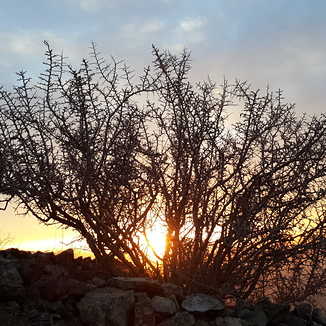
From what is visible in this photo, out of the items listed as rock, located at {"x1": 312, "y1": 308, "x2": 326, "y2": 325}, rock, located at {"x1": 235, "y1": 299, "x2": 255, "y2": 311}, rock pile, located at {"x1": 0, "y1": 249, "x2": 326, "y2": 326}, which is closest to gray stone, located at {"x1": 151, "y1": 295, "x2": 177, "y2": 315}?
rock pile, located at {"x1": 0, "y1": 249, "x2": 326, "y2": 326}

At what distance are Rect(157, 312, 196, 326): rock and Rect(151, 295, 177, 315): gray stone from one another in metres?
0.08

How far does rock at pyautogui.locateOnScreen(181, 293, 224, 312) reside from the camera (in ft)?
19.9

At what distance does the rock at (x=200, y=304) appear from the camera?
6.05m

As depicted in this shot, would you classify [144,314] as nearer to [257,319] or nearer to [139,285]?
[139,285]

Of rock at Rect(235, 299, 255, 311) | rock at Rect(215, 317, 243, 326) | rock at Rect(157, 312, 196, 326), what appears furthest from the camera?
rock at Rect(235, 299, 255, 311)

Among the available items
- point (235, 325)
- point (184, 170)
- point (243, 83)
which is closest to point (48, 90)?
point (184, 170)

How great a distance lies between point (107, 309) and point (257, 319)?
231cm

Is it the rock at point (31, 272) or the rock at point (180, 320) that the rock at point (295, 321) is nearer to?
the rock at point (180, 320)

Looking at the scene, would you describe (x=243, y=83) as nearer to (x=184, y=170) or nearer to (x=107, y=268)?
(x=184, y=170)

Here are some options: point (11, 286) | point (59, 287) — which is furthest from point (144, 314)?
point (11, 286)

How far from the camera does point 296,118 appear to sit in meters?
8.45

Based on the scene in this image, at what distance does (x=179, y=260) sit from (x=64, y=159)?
2.58m

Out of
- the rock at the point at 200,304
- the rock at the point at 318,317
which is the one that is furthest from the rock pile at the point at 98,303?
the rock at the point at 318,317

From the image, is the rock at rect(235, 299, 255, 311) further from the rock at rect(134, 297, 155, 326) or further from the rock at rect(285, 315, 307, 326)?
the rock at rect(134, 297, 155, 326)
